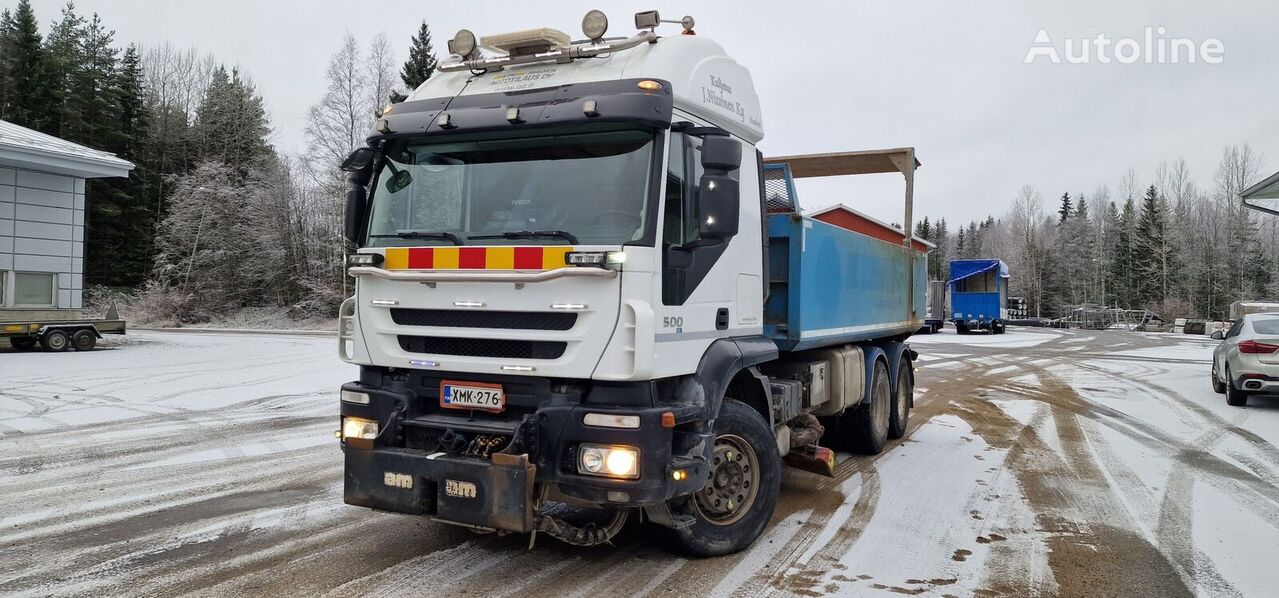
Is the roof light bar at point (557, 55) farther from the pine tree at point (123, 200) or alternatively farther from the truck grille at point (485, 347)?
the pine tree at point (123, 200)

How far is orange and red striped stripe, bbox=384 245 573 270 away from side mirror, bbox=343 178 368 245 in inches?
15.9

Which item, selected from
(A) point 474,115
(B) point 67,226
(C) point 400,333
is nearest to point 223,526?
(C) point 400,333

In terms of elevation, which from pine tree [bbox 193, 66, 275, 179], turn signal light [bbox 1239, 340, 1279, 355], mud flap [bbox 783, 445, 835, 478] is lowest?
mud flap [bbox 783, 445, 835, 478]

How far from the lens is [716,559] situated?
4.75m

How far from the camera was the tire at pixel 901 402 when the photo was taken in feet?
30.4

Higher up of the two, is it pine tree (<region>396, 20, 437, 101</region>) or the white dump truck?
pine tree (<region>396, 20, 437, 101</region>)

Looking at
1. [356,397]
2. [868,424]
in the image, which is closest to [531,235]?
[356,397]

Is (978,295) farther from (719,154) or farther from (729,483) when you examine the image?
(719,154)

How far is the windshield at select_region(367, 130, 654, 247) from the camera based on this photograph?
4199 mm

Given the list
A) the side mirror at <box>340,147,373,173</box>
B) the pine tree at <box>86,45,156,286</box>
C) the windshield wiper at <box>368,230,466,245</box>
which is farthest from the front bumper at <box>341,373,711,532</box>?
the pine tree at <box>86,45,156,286</box>

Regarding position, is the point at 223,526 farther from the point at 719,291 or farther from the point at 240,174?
the point at 240,174

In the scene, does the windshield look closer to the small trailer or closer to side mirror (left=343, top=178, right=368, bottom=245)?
side mirror (left=343, top=178, right=368, bottom=245)

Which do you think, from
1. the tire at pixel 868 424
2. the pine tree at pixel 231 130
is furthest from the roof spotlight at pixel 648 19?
the pine tree at pixel 231 130

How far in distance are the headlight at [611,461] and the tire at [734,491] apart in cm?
73
